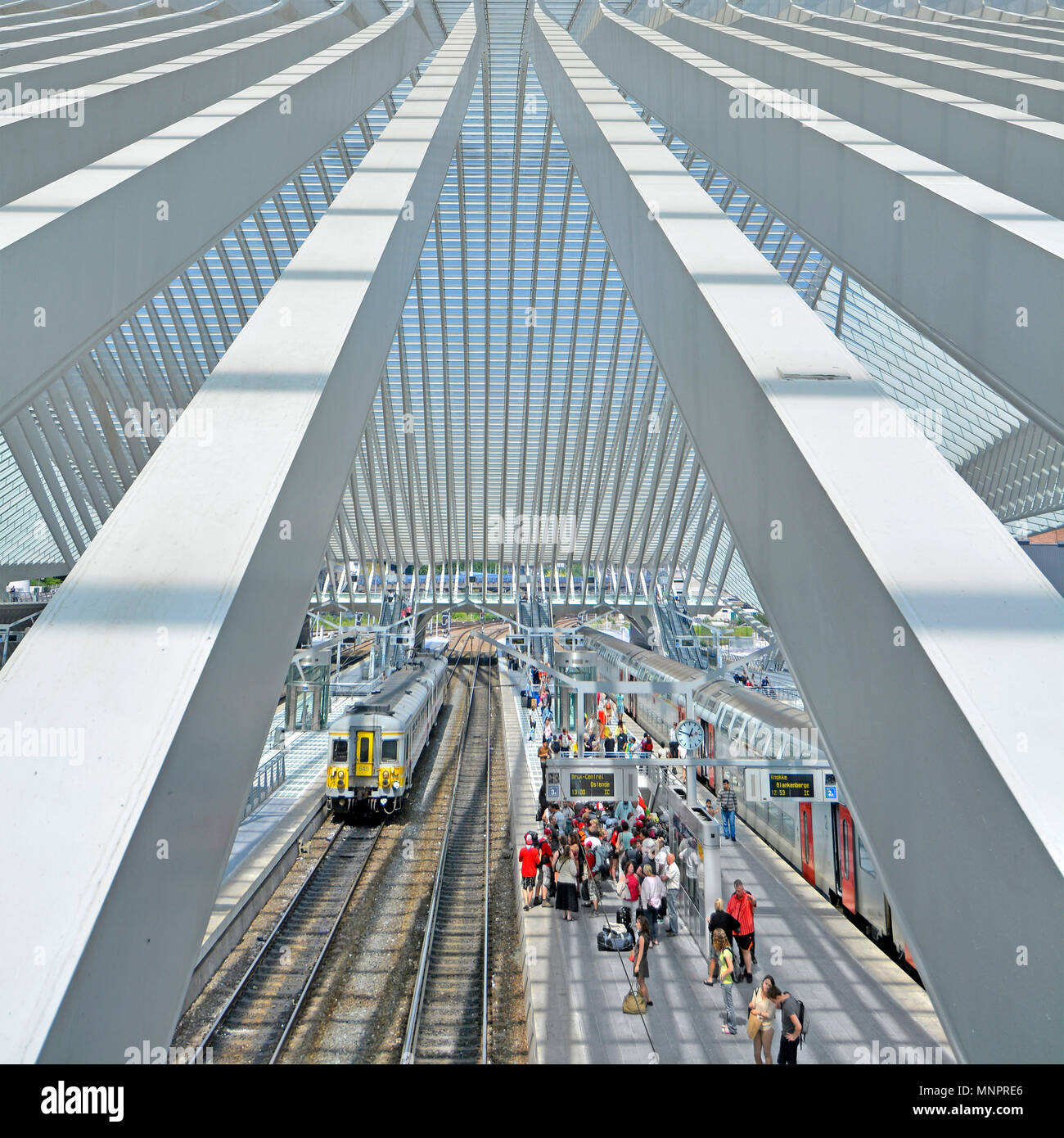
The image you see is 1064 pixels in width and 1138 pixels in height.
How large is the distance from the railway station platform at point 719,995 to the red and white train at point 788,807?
1.24ft

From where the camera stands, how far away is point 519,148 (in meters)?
26.0

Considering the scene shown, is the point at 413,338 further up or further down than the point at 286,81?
further down

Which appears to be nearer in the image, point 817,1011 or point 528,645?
point 817,1011

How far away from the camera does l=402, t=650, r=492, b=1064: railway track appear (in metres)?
10.4

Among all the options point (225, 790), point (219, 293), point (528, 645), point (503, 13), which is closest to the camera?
point (225, 790)

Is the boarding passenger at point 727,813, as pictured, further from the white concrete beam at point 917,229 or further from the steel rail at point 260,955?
the white concrete beam at point 917,229

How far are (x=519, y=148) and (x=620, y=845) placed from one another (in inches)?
842

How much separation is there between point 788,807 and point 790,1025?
872 centimetres

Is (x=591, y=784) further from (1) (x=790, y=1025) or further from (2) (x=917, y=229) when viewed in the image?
(2) (x=917, y=229)

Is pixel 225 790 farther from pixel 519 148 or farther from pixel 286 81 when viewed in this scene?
pixel 519 148

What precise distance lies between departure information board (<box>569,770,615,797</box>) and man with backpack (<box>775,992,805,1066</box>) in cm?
580

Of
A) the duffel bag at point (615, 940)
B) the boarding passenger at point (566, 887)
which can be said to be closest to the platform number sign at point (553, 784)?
the boarding passenger at point (566, 887)

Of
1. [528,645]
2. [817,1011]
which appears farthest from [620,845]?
[528,645]

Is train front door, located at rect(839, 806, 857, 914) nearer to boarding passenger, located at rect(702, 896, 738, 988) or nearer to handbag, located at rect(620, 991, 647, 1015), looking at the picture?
boarding passenger, located at rect(702, 896, 738, 988)
